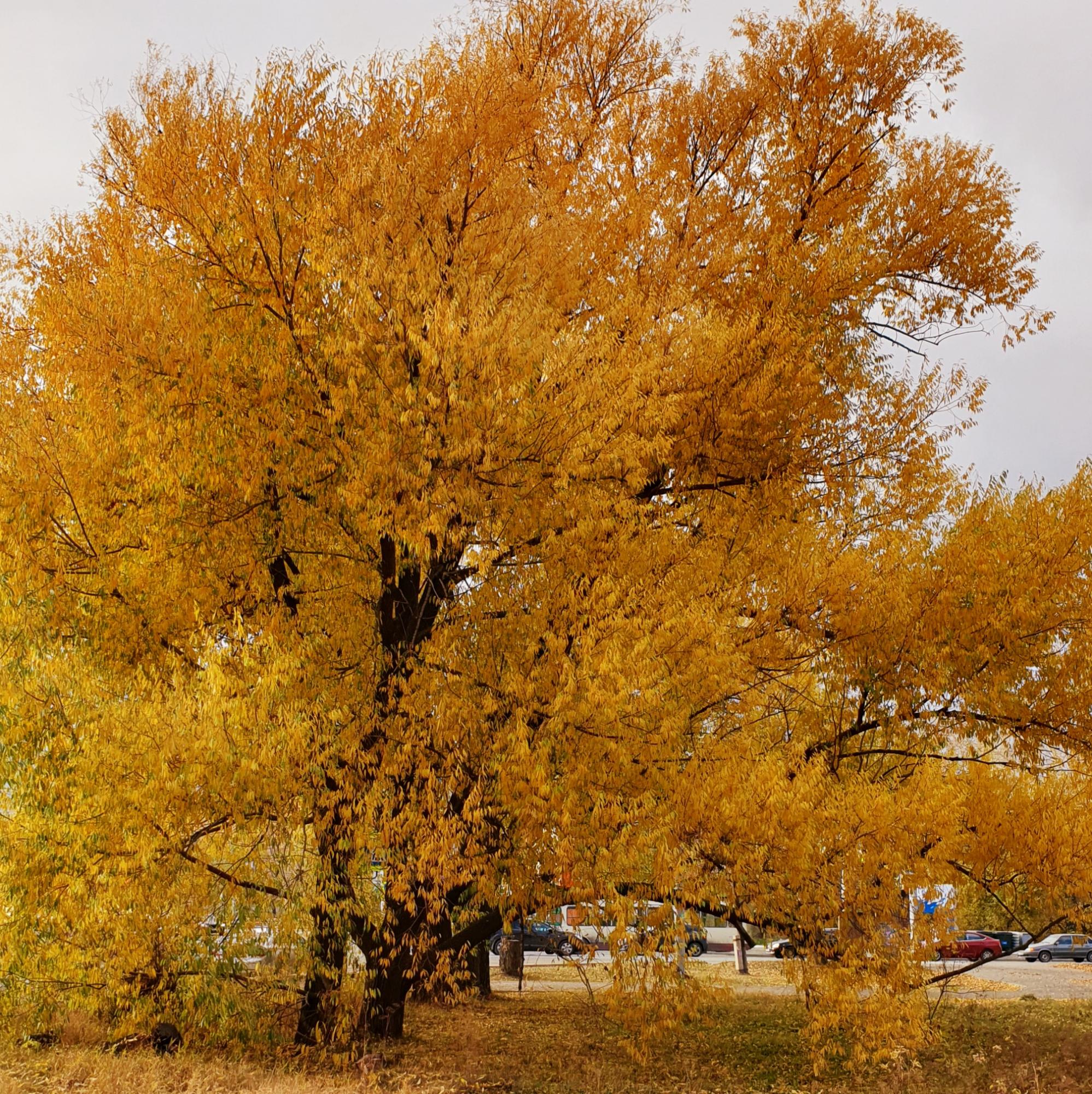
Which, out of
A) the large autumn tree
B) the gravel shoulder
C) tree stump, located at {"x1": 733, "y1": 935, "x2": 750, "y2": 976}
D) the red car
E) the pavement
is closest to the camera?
the large autumn tree

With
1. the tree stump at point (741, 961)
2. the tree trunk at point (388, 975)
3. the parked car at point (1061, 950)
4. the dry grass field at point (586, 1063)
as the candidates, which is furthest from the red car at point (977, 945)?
the tree trunk at point (388, 975)

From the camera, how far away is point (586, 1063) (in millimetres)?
11328

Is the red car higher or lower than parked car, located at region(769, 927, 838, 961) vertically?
lower

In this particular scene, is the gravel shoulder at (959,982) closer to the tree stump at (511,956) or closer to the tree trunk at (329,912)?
the tree stump at (511,956)

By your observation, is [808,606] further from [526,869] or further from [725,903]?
[526,869]

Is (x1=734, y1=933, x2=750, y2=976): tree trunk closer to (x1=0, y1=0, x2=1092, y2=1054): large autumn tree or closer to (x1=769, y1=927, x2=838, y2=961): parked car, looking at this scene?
(x1=0, y1=0, x2=1092, y2=1054): large autumn tree

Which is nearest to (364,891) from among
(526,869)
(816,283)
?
(526,869)

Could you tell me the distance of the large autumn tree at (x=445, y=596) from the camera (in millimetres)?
8320

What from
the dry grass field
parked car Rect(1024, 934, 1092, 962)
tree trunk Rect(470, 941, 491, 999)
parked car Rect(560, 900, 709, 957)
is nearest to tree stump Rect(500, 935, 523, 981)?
tree trunk Rect(470, 941, 491, 999)

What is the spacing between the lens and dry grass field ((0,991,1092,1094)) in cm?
857

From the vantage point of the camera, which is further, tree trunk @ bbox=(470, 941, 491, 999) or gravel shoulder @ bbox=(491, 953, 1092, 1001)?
gravel shoulder @ bbox=(491, 953, 1092, 1001)

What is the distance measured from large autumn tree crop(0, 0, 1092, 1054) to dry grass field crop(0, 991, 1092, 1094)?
27.5 inches

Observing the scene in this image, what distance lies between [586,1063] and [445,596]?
5.89 m

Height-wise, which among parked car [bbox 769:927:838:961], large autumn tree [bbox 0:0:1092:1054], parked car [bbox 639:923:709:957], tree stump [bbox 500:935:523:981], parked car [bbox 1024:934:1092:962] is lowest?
parked car [bbox 1024:934:1092:962]
